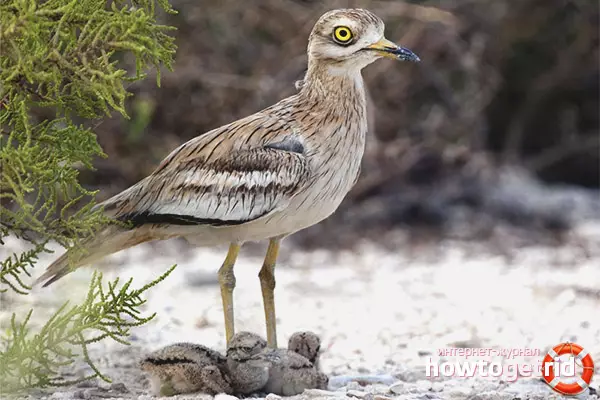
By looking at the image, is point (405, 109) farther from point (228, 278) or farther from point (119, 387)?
point (119, 387)

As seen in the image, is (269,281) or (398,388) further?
(269,281)

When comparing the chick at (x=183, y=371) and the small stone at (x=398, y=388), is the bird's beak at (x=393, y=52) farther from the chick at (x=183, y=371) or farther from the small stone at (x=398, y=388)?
the chick at (x=183, y=371)

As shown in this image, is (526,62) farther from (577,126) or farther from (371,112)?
(371,112)

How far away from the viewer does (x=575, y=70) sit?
10.9 meters

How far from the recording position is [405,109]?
31.8 feet

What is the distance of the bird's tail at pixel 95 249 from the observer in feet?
15.0

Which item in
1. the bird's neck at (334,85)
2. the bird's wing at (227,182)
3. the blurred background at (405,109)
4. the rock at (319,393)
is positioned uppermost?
the blurred background at (405,109)

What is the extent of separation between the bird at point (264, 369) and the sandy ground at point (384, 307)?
0.12 m

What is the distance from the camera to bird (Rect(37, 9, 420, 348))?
4605 millimetres

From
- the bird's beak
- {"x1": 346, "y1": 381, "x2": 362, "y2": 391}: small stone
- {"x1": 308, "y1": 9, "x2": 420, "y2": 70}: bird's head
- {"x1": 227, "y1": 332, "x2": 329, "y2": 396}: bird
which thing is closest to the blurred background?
{"x1": 308, "y1": 9, "x2": 420, "y2": 70}: bird's head

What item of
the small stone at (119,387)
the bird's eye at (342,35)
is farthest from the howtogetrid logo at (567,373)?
the small stone at (119,387)

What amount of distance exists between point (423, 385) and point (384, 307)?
209 cm

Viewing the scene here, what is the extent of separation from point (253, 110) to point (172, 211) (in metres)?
4.22

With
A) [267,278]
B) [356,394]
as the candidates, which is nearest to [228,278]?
[267,278]
